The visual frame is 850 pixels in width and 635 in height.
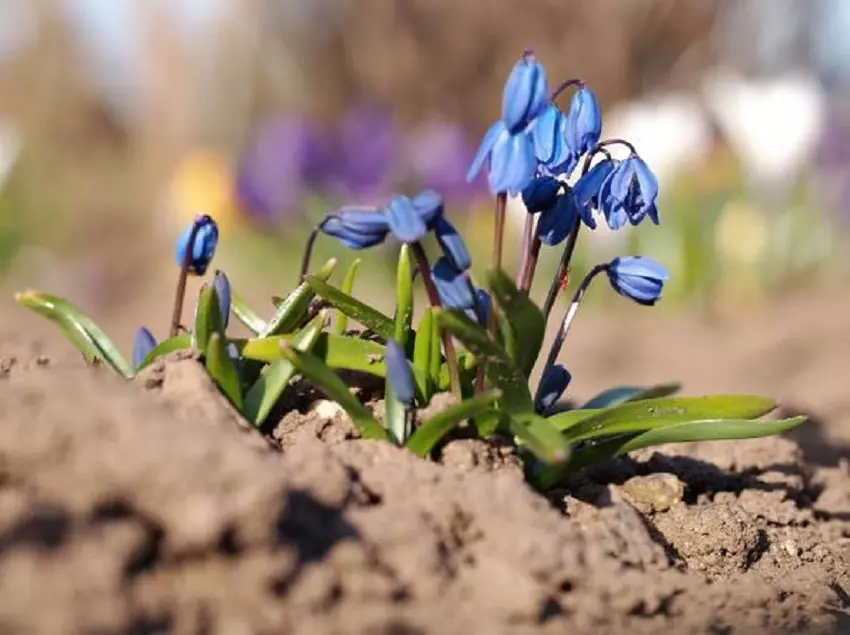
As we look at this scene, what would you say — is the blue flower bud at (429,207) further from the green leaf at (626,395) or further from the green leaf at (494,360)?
the green leaf at (626,395)

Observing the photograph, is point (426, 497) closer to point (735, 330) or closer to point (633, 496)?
point (633, 496)

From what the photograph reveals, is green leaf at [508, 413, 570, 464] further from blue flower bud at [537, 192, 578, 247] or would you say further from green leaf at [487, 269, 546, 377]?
blue flower bud at [537, 192, 578, 247]

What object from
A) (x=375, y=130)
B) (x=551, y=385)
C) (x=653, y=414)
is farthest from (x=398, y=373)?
(x=375, y=130)

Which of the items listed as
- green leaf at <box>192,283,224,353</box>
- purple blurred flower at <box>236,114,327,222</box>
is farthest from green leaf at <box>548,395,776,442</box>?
purple blurred flower at <box>236,114,327,222</box>

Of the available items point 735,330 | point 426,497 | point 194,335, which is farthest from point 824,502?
point 735,330

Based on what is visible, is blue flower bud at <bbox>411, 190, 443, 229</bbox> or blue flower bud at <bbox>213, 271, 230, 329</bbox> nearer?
blue flower bud at <bbox>411, 190, 443, 229</bbox>
